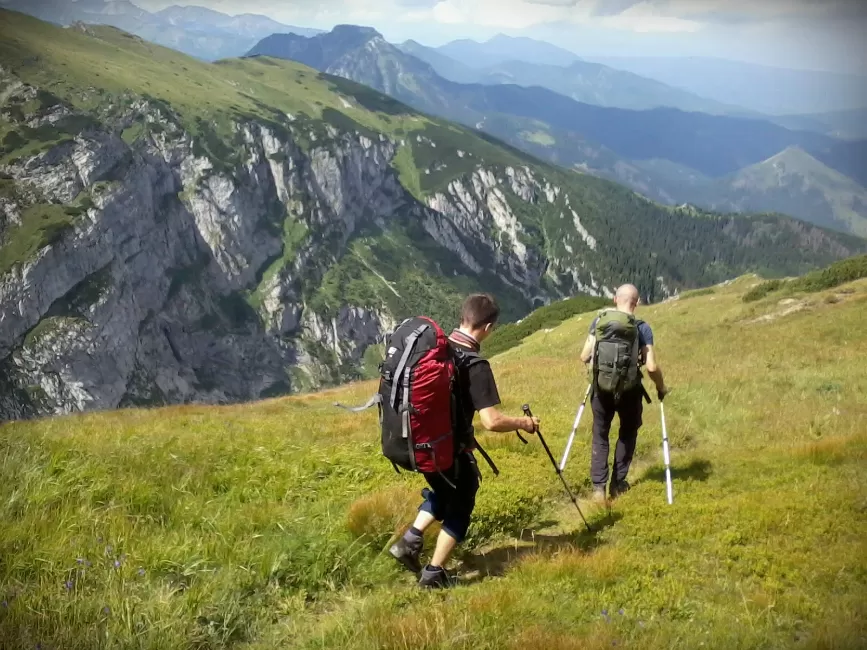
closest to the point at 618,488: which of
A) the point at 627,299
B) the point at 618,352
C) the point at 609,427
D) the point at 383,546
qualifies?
the point at 609,427

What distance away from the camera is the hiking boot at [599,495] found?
828 centimetres

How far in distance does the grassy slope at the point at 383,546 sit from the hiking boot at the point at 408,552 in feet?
0.82

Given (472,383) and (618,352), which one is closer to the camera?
(472,383)

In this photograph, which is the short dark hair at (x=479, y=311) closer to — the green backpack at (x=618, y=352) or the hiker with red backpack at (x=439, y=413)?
the hiker with red backpack at (x=439, y=413)

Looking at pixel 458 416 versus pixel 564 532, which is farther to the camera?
pixel 564 532

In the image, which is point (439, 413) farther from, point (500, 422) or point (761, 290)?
point (761, 290)

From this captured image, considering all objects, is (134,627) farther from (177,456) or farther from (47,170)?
(47,170)

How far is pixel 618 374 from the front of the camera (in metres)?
7.98

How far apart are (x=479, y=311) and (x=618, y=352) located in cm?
332

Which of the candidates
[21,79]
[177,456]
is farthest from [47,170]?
[177,456]

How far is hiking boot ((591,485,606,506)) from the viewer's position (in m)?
8.28

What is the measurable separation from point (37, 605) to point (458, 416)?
12.2ft

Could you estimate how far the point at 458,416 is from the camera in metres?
5.45

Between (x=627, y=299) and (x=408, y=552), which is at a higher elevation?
(x=627, y=299)
